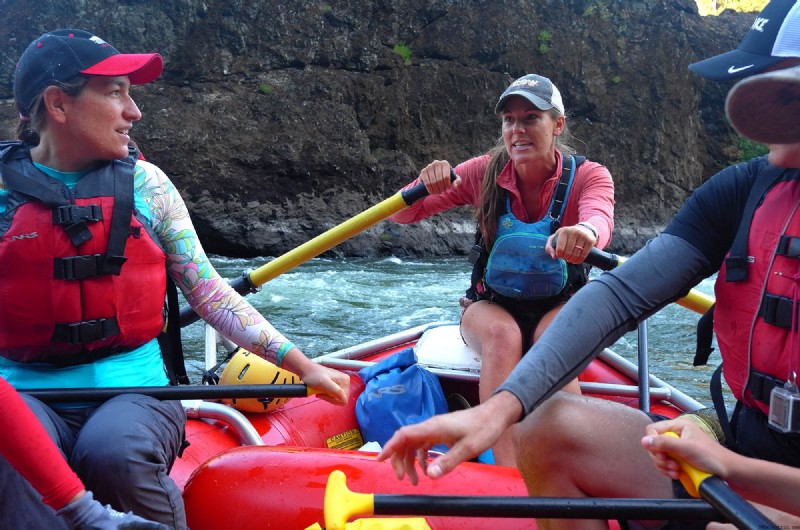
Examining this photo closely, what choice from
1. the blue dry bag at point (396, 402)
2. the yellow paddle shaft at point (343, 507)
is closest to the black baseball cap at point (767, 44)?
the yellow paddle shaft at point (343, 507)

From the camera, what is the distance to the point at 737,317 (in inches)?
57.0

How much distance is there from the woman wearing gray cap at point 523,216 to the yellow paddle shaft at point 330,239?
5.8 inches

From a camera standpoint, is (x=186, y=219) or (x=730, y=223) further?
(x=186, y=219)

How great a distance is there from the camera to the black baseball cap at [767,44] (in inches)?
50.4

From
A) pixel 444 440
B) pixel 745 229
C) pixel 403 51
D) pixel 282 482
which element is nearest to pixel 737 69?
→ pixel 745 229

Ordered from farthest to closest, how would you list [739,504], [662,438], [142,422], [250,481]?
[250,481] < [142,422] < [662,438] < [739,504]

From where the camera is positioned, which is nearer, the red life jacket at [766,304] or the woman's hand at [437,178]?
the red life jacket at [766,304]

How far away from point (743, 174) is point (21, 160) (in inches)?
60.5

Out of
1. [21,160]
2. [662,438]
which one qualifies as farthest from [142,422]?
[662,438]

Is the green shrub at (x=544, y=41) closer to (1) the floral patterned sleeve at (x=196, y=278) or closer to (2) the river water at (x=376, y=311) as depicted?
(2) the river water at (x=376, y=311)

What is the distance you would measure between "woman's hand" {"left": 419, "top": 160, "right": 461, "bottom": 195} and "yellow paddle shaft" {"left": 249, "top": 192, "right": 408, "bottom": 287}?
110 millimetres

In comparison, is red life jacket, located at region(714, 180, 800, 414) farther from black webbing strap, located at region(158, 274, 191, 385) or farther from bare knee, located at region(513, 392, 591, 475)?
black webbing strap, located at region(158, 274, 191, 385)

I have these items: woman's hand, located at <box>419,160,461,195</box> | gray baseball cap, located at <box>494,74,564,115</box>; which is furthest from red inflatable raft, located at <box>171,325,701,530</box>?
gray baseball cap, located at <box>494,74,564,115</box>

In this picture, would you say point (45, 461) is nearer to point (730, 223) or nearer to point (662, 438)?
point (662, 438)
